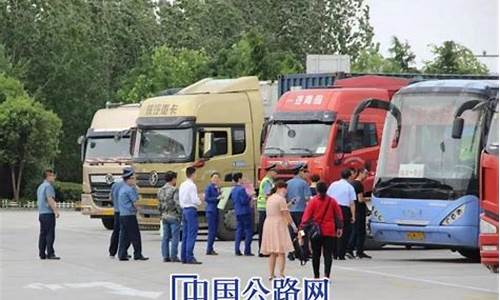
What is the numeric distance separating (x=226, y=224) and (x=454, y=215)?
889cm

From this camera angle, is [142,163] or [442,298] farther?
[142,163]

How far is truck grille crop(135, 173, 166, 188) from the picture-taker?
104ft

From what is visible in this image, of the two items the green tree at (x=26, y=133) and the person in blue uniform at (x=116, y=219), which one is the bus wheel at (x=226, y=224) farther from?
the green tree at (x=26, y=133)

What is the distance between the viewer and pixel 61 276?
2172cm

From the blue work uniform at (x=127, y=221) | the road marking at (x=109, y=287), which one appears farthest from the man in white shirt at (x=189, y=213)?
the road marking at (x=109, y=287)

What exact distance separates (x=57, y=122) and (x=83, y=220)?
17551mm

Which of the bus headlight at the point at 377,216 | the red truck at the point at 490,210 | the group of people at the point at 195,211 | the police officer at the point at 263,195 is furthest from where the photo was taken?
the police officer at the point at 263,195

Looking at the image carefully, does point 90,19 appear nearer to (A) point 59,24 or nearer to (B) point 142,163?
(A) point 59,24

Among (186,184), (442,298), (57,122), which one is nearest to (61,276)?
(186,184)

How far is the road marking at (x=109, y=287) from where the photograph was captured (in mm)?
18469

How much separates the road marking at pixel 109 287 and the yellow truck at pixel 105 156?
15.9 meters

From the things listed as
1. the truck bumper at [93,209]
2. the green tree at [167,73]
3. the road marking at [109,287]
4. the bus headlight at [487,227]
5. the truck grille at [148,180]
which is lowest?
the road marking at [109,287]

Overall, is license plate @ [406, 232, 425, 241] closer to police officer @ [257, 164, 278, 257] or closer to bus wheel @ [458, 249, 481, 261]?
bus wheel @ [458, 249, 481, 261]

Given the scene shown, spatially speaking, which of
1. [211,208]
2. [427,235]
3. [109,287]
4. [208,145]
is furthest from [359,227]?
[208,145]
